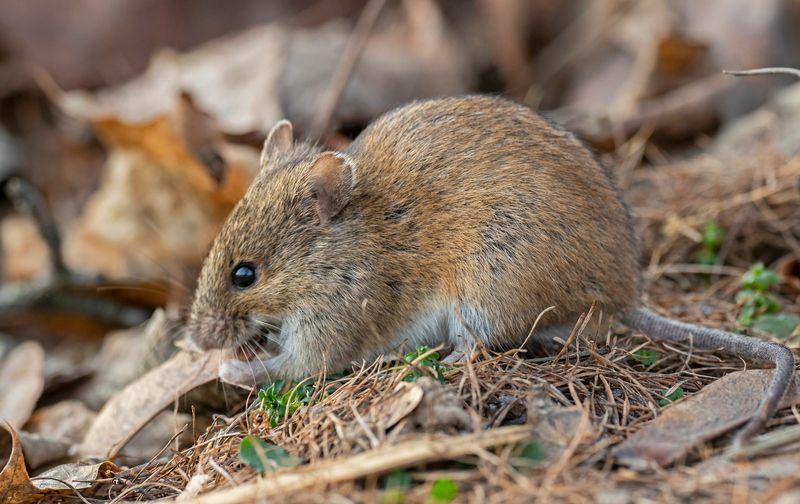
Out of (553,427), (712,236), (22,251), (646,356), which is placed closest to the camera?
(553,427)

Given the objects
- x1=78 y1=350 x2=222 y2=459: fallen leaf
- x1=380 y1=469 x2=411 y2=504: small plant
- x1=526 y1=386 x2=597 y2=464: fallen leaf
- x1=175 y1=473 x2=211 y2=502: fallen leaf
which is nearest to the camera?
x1=380 y1=469 x2=411 y2=504: small plant

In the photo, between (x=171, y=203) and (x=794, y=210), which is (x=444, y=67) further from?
(x=794, y=210)

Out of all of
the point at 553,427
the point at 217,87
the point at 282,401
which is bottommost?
the point at 282,401

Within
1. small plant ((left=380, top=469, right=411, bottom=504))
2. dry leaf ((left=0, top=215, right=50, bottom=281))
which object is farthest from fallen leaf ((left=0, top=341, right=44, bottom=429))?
small plant ((left=380, top=469, right=411, bottom=504))

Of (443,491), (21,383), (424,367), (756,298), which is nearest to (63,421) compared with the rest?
(21,383)

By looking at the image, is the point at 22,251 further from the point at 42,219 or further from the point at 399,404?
the point at 399,404

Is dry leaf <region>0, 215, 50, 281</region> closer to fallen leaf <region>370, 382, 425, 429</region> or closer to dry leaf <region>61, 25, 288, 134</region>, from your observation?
dry leaf <region>61, 25, 288, 134</region>
